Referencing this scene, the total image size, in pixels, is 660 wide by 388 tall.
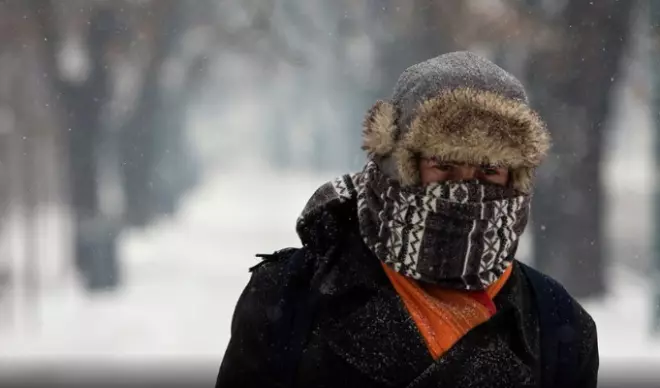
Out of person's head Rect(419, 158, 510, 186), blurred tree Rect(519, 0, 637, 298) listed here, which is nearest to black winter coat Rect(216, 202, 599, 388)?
person's head Rect(419, 158, 510, 186)

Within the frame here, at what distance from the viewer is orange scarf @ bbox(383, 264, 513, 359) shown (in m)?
2.00

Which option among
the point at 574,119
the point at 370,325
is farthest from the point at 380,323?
the point at 574,119

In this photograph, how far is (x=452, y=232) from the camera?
200 centimetres

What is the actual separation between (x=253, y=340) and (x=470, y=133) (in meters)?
0.67

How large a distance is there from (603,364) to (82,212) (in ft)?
15.7

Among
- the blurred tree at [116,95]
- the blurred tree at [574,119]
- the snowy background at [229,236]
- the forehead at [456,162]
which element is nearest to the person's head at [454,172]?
the forehead at [456,162]

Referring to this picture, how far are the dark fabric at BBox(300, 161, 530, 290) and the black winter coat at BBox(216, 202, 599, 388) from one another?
3.6 inches

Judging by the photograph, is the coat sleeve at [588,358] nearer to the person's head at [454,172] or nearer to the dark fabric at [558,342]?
the dark fabric at [558,342]

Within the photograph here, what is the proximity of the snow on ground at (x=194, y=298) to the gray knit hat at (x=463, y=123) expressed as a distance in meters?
4.68

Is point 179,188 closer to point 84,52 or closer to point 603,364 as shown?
point 84,52

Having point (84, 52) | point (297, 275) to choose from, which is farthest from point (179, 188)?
point (297, 275)

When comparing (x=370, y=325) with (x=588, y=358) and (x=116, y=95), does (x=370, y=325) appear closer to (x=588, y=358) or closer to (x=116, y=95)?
(x=588, y=358)

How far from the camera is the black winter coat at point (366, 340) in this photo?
1.97m

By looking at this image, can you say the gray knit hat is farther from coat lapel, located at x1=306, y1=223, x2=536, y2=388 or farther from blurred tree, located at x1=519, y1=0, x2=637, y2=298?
blurred tree, located at x1=519, y1=0, x2=637, y2=298
